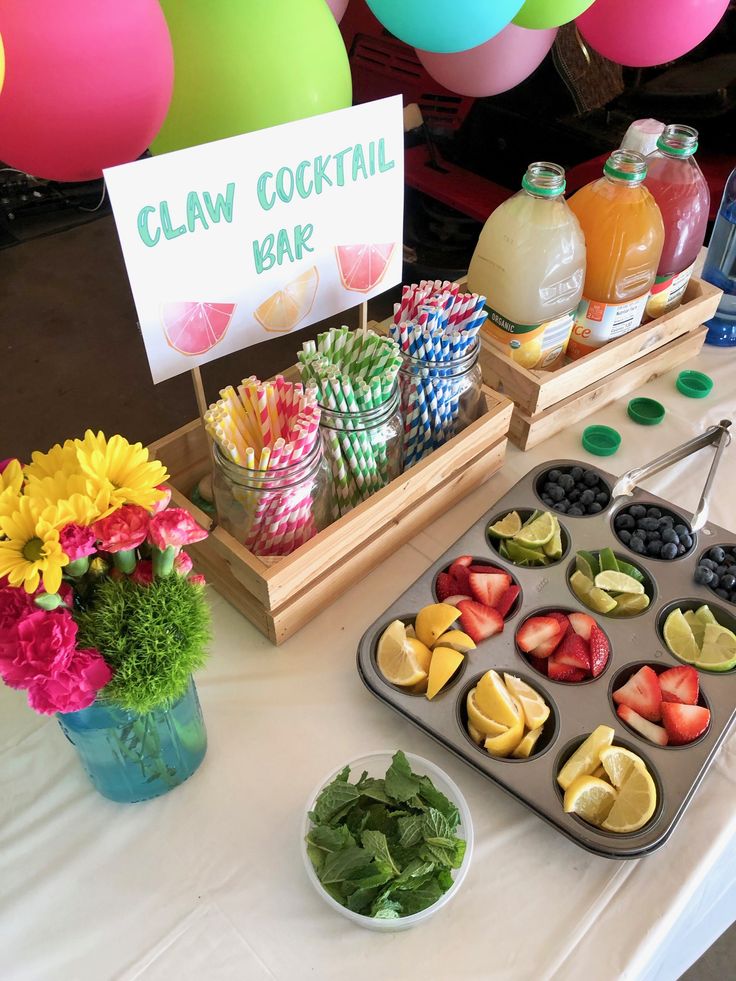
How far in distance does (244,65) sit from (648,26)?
0.59 metres

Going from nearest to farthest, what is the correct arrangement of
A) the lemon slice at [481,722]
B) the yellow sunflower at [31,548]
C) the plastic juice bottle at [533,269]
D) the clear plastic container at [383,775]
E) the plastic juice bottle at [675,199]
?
the yellow sunflower at [31,548], the clear plastic container at [383,775], the lemon slice at [481,722], the plastic juice bottle at [533,269], the plastic juice bottle at [675,199]

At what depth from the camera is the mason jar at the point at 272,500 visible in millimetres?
739

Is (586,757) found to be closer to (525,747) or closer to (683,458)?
(525,747)

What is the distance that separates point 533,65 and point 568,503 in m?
0.66

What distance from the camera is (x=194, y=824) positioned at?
2.31 feet

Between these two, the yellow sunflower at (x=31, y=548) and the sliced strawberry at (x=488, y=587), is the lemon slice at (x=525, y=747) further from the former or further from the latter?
the yellow sunflower at (x=31, y=548)

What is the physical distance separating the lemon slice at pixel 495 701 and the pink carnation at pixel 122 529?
14.6 inches

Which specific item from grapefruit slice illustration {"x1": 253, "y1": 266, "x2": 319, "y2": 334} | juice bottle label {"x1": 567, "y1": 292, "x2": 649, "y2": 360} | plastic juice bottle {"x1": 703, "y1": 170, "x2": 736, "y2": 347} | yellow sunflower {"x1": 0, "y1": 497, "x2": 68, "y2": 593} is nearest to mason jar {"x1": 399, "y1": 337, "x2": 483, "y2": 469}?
grapefruit slice illustration {"x1": 253, "y1": 266, "x2": 319, "y2": 334}

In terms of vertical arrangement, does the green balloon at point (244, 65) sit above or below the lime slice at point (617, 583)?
above

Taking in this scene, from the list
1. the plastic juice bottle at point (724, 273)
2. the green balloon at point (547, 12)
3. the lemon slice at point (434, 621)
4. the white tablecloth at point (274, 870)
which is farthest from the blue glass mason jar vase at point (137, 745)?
the plastic juice bottle at point (724, 273)

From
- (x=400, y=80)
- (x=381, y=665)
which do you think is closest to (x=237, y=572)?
(x=381, y=665)

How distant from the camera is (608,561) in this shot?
87 cm

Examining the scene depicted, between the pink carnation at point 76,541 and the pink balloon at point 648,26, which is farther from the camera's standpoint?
the pink balloon at point 648,26

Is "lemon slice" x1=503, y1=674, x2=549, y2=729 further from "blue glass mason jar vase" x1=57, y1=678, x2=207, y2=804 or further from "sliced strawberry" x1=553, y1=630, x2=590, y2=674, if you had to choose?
"blue glass mason jar vase" x1=57, y1=678, x2=207, y2=804
